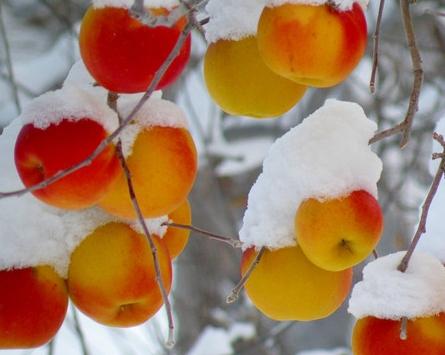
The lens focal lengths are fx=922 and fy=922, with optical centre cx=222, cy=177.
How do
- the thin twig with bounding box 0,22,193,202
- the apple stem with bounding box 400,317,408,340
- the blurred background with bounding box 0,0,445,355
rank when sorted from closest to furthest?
the thin twig with bounding box 0,22,193,202, the apple stem with bounding box 400,317,408,340, the blurred background with bounding box 0,0,445,355

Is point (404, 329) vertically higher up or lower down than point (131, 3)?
lower down

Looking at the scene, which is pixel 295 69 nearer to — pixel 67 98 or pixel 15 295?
pixel 67 98

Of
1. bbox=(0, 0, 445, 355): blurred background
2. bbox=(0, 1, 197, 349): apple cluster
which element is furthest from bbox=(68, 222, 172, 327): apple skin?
bbox=(0, 0, 445, 355): blurred background

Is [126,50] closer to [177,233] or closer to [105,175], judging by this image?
[105,175]

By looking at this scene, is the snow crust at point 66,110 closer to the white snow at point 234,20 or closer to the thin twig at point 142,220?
the thin twig at point 142,220

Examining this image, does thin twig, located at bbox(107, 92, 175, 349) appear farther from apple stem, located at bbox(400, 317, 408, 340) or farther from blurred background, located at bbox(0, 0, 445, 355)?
blurred background, located at bbox(0, 0, 445, 355)

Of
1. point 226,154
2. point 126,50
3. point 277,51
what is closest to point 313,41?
point 277,51
